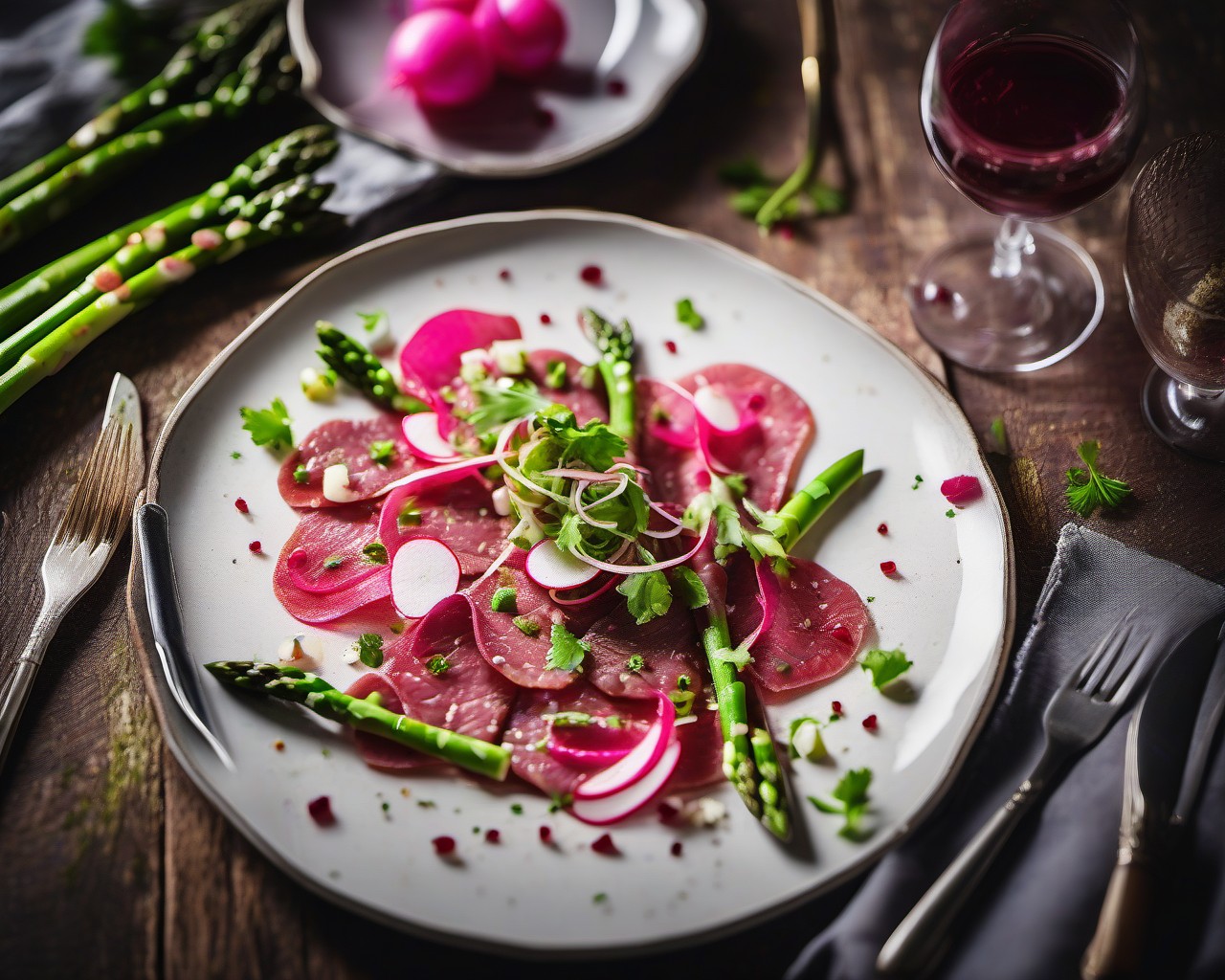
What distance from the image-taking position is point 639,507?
2490 mm

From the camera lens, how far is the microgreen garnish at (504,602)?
245 centimetres

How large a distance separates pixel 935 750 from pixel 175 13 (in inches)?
145

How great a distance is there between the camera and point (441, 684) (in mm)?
2377

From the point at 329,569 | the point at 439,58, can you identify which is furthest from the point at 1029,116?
the point at 329,569

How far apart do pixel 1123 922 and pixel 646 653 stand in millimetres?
1143

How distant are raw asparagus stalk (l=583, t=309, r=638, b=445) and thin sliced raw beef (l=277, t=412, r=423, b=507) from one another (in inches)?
22.8

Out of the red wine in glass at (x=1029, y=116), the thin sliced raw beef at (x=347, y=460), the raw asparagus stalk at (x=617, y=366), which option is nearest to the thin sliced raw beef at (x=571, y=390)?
the raw asparagus stalk at (x=617, y=366)

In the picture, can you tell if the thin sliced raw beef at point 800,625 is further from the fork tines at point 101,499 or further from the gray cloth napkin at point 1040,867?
the fork tines at point 101,499

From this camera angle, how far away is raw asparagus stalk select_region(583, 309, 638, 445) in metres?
2.79

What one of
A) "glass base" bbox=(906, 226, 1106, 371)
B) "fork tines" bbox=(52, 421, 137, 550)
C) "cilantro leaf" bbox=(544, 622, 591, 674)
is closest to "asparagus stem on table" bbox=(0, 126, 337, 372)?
"fork tines" bbox=(52, 421, 137, 550)

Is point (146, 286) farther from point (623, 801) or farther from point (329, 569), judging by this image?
point (623, 801)

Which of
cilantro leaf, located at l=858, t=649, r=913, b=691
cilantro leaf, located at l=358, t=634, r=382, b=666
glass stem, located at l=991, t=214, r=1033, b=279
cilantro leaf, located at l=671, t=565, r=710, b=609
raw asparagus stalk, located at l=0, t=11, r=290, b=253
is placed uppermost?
raw asparagus stalk, located at l=0, t=11, r=290, b=253

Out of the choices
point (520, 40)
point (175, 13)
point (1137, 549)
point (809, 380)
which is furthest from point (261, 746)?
point (175, 13)

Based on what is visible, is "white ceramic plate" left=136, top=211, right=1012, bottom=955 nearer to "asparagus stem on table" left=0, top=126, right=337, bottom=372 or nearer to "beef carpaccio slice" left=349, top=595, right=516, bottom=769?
"beef carpaccio slice" left=349, top=595, right=516, bottom=769
